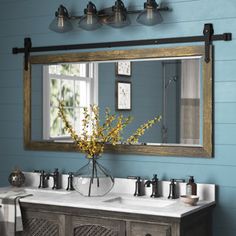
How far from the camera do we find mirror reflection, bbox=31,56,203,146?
3828 millimetres

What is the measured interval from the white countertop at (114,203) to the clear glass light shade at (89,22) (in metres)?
1.23

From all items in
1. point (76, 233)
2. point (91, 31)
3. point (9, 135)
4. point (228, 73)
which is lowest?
point (76, 233)

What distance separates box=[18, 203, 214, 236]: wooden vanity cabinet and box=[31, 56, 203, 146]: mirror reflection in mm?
635

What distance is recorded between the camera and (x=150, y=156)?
396cm

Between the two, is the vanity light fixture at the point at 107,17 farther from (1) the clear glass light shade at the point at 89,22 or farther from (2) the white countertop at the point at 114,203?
(2) the white countertop at the point at 114,203

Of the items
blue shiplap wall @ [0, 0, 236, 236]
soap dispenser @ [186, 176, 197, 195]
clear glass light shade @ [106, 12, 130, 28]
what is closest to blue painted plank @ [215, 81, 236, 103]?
blue shiplap wall @ [0, 0, 236, 236]

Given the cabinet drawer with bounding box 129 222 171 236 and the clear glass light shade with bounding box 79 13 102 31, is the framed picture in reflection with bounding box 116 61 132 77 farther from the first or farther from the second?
the cabinet drawer with bounding box 129 222 171 236

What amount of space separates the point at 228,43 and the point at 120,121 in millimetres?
959

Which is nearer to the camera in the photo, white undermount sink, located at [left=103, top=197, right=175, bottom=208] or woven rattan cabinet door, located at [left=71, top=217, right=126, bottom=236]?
woven rattan cabinet door, located at [left=71, top=217, right=126, bottom=236]

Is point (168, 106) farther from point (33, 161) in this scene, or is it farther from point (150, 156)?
point (33, 161)

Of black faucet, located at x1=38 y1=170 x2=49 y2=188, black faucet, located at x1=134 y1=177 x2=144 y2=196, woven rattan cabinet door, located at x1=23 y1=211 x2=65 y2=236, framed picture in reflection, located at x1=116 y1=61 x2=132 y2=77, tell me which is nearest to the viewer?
woven rattan cabinet door, located at x1=23 y1=211 x2=65 y2=236

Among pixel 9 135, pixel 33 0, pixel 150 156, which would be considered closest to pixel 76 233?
pixel 150 156

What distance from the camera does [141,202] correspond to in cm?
377

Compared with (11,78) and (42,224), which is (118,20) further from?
(42,224)
